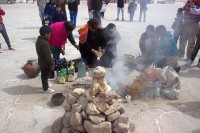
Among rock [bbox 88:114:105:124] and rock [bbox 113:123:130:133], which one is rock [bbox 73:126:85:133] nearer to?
rock [bbox 88:114:105:124]

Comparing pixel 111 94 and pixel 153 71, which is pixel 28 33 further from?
pixel 111 94

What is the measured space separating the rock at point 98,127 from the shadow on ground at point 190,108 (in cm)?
206

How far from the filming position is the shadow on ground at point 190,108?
17.6ft

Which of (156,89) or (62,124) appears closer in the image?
(62,124)

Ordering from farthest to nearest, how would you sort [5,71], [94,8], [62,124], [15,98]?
[94,8]
[5,71]
[15,98]
[62,124]

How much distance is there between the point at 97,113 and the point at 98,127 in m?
0.20

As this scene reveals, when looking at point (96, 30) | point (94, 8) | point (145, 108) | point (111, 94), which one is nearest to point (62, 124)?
point (111, 94)

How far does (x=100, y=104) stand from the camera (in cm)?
407

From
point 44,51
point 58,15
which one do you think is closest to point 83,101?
point 44,51

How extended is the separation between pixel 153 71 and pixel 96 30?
6.38 feet

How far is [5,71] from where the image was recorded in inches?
296

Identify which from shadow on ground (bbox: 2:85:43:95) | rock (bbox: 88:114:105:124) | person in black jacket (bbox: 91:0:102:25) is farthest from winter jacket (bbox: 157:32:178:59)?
person in black jacket (bbox: 91:0:102:25)

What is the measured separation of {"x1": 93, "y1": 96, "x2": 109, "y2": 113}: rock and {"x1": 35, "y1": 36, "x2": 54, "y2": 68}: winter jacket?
6.68ft

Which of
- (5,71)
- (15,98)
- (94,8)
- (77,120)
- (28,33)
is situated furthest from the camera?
(28,33)
